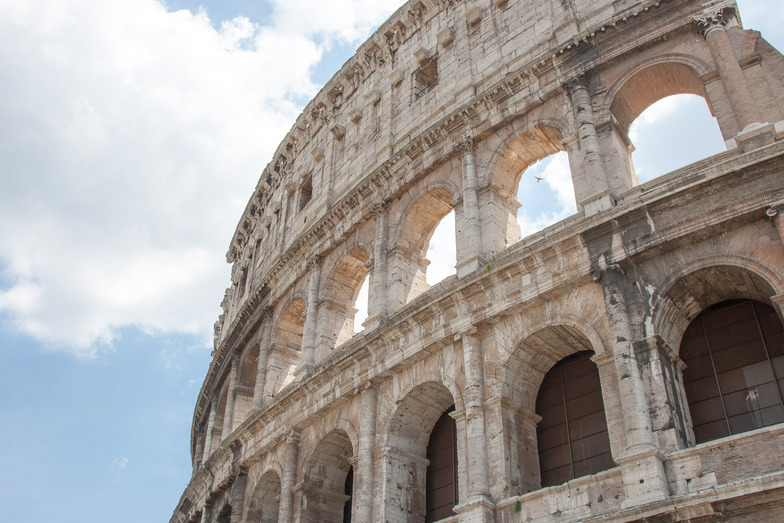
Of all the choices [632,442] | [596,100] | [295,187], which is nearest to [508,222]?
[596,100]

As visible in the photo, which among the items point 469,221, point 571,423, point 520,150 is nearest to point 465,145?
point 520,150

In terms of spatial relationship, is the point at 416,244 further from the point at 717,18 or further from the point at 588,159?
the point at 717,18

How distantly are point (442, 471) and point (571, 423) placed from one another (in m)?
2.63

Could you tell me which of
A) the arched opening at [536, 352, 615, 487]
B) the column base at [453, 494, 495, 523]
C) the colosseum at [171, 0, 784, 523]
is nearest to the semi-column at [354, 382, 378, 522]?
the colosseum at [171, 0, 784, 523]

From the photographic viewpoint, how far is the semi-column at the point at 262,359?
17.7 metres

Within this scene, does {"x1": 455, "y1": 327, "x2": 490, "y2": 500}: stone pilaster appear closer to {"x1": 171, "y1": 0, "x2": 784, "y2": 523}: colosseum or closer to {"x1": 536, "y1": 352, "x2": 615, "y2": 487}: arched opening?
{"x1": 171, "y1": 0, "x2": 784, "y2": 523}: colosseum

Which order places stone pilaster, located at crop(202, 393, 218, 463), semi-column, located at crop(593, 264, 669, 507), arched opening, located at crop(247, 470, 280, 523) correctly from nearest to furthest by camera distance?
semi-column, located at crop(593, 264, 669, 507)
arched opening, located at crop(247, 470, 280, 523)
stone pilaster, located at crop(202, 393, 218, 463)

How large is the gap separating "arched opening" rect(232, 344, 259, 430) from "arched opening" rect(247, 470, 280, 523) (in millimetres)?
3724

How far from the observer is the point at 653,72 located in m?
13.1

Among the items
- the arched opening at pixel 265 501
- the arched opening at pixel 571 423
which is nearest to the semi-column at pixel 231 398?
the arched opening at pixel 265 501

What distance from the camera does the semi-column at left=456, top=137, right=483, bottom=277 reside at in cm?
1320

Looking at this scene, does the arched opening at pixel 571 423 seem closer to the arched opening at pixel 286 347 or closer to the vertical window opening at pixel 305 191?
the arched opening at pixel 286 347

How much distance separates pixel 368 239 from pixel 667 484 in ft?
29.1

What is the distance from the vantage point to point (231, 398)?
2030cm
